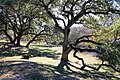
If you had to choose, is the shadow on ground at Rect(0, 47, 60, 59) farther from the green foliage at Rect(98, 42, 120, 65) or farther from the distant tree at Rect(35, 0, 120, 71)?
the green foliage at Rect(98, 42, 120, 65)

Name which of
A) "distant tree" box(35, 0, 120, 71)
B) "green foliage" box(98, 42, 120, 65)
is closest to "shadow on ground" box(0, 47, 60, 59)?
"distant tree" box(35, 0, 120, 71)

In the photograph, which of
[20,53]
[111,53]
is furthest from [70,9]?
[20,53]

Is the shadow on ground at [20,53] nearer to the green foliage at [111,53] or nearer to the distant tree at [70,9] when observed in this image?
the distant tree at [70,9]

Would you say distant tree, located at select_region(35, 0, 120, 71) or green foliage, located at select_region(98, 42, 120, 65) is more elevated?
distant tree, located at select_region(35, 0, 120, 71)

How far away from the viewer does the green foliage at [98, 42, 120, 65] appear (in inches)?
532

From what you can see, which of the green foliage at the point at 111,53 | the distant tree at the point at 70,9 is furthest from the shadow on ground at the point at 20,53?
the green foliage at the point at 111,53

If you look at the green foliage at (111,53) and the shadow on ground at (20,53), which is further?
the shadow on ground at (20,53)

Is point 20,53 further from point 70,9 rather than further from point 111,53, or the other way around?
point 111,53

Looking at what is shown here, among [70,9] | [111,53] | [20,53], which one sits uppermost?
[70,9]

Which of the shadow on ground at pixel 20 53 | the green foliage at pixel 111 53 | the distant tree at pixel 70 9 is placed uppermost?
the distant tree at pixel 70 9

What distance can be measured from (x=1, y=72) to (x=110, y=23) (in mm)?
9374

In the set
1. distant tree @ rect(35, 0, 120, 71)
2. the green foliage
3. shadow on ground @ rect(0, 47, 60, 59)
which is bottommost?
shadow on ground @ rect(0, 47, 60, 59)

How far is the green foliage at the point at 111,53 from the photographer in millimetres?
13523

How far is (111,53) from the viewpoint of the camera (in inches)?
536
